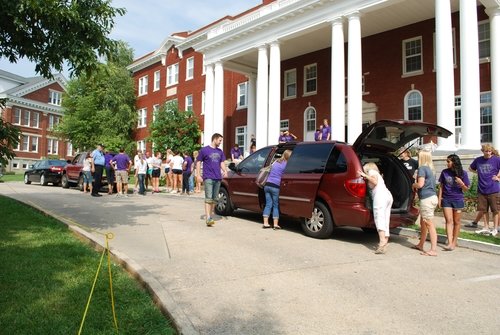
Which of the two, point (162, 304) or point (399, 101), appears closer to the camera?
point (162, 304)

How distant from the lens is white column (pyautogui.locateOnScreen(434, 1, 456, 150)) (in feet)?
46.7

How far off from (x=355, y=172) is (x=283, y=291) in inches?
125

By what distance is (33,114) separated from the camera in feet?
190

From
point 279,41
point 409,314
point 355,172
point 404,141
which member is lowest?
point 409,314

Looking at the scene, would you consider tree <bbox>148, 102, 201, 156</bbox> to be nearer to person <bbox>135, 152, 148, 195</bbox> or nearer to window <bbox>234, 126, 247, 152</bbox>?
window <bbox>234, 126, 247, 152</bbox>

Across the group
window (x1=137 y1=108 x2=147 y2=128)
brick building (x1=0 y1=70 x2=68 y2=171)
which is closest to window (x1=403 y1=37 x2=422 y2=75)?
window (x1=137 y1=108 x2=147 y2=128)

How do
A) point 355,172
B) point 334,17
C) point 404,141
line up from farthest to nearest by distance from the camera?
point 334,17
point 404,141
point 355,172

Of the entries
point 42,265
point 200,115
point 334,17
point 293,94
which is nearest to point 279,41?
point 334,17

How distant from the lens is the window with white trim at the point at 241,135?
96.2 feet

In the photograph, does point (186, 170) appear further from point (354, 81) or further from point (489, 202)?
point (489, 202)

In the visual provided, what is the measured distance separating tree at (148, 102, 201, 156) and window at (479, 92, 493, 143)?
2008 centimetres

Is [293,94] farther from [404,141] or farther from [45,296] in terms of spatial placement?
[45,296]

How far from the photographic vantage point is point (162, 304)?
3955 millimetres

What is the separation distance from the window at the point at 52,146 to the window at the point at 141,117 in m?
25.6
